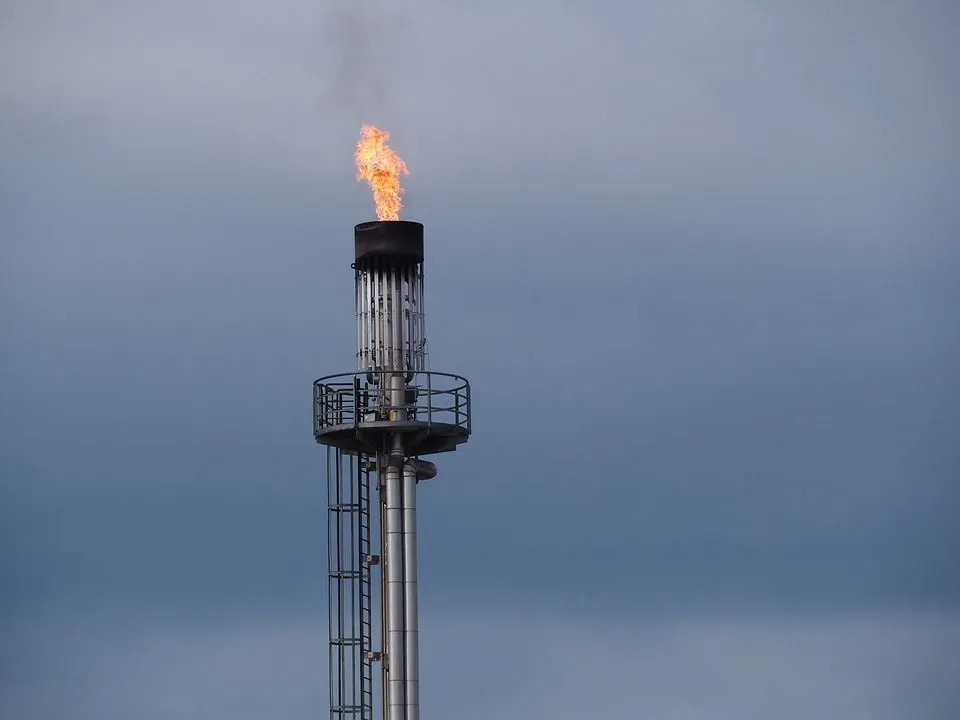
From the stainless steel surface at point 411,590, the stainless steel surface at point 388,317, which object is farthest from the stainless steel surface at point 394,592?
the stainless steel surface at point 388,317

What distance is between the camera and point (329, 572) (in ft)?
303

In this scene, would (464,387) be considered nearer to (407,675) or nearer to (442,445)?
(442,445)

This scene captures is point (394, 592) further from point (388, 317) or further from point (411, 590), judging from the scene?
point (388, 317)

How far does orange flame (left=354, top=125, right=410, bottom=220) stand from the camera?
94750 mm

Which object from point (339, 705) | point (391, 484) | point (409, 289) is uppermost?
point (409, 289)

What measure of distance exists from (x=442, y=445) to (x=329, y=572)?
235 inches

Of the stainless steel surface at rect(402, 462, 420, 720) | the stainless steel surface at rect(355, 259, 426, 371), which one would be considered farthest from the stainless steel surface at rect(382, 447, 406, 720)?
the stainless steel surface at rect(355, 259, 426, 371)

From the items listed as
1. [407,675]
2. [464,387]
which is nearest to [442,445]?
[464,387]

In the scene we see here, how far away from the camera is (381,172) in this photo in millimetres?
94812

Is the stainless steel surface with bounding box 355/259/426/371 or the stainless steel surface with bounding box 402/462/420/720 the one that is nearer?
the stainless steel surface with bounding box 402/462/420/720

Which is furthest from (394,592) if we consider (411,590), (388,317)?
(388,317)

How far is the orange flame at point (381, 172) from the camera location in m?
94.8

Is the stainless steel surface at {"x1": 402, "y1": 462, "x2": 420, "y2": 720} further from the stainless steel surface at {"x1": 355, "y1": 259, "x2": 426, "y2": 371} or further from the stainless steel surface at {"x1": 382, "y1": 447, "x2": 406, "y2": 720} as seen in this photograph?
the stainless steel surface at {"x1": 355, "y1": 259, "x2": 426, "y2": 371}

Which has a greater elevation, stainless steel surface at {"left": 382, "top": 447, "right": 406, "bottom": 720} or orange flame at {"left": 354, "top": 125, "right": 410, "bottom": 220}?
orange flame at {"left": 354, "top": 125, "right": 410, "bottom": 220}
